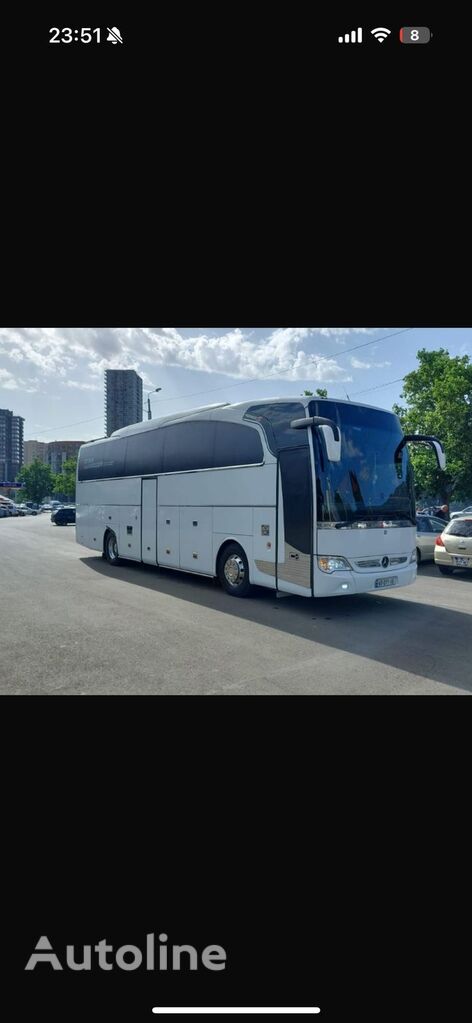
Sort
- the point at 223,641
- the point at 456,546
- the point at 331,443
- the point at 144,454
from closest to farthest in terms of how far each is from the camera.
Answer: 1. the point at 223,641
2. the point at 331,443
3. the point at 456,546
4. the point at 144,454

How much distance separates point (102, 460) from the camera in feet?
49.0

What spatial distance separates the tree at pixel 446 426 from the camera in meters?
21.9

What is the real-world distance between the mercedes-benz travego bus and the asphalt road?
0.74 m

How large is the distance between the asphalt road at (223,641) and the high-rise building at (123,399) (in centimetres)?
1589

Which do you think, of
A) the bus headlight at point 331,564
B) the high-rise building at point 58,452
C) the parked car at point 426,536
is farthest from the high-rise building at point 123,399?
the high-rise building at point 58,452

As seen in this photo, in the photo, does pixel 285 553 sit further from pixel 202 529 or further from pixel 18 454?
pixel 18 454

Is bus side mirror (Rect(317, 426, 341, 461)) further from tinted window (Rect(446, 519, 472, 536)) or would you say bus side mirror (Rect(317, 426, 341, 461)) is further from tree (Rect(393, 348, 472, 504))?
tree (Rect(393, 348, 472, 504))

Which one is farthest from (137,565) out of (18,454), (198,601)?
(18,454)

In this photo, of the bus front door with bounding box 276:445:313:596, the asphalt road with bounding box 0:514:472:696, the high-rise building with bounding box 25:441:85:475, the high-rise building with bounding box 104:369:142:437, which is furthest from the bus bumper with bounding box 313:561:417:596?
the high-rise building with bounding box 25:441:85:475

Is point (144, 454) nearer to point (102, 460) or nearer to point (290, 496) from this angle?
point (102, 460)

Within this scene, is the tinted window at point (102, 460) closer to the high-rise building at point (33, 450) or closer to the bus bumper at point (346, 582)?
the bus bumper at point (346, 582)

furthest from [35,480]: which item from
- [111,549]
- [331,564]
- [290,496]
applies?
[331,564]
